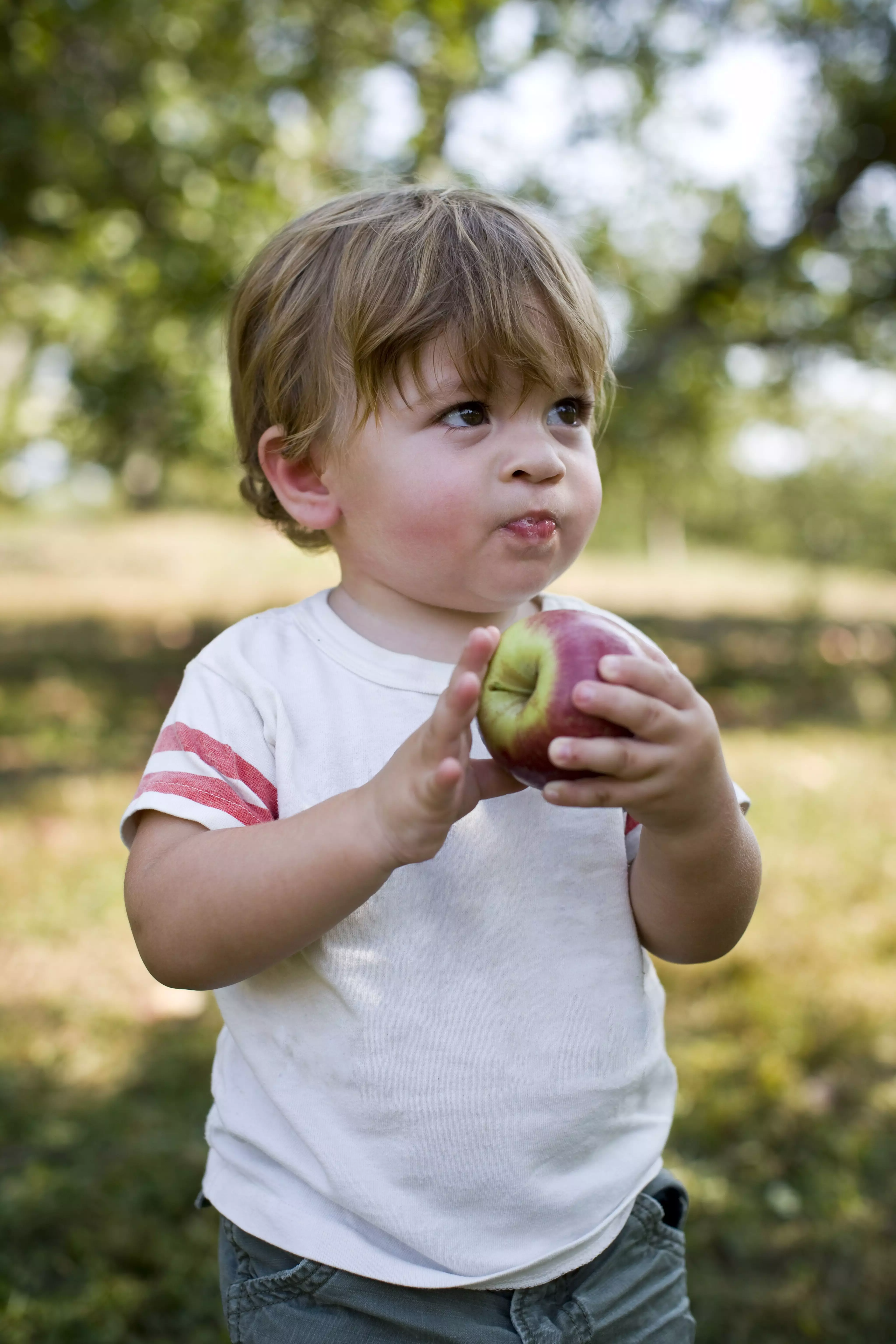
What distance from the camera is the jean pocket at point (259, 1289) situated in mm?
1247

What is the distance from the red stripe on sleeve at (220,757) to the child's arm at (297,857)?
0.08 meters

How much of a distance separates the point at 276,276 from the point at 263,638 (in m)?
0.47

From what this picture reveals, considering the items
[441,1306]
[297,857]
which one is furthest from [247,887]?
[441,1306]

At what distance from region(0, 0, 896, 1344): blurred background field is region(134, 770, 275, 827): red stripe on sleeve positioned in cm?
108

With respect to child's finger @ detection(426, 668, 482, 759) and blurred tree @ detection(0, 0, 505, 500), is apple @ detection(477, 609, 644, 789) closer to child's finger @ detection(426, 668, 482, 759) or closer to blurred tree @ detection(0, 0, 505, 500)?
child's finger @ detection(426, 668, 482, 759)

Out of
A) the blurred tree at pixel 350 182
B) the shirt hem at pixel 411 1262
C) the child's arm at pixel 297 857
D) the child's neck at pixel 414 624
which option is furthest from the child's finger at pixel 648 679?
the blurred tree at pixel 350 182

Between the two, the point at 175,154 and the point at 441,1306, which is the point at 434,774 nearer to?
the point at 441,1306

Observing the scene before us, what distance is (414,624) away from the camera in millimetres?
1386

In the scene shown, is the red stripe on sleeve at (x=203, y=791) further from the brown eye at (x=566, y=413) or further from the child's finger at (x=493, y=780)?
the brown eye at (x=566, y=413)

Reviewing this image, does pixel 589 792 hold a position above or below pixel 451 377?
below

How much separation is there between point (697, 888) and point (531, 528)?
439mm

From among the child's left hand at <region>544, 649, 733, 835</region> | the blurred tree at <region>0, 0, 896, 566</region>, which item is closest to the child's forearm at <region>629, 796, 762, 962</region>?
the child's left hand at <region>544, 649, 733, 835</region>

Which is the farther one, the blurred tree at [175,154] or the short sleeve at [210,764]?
the blurred tree at [175,154]

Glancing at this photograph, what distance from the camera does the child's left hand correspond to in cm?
101
